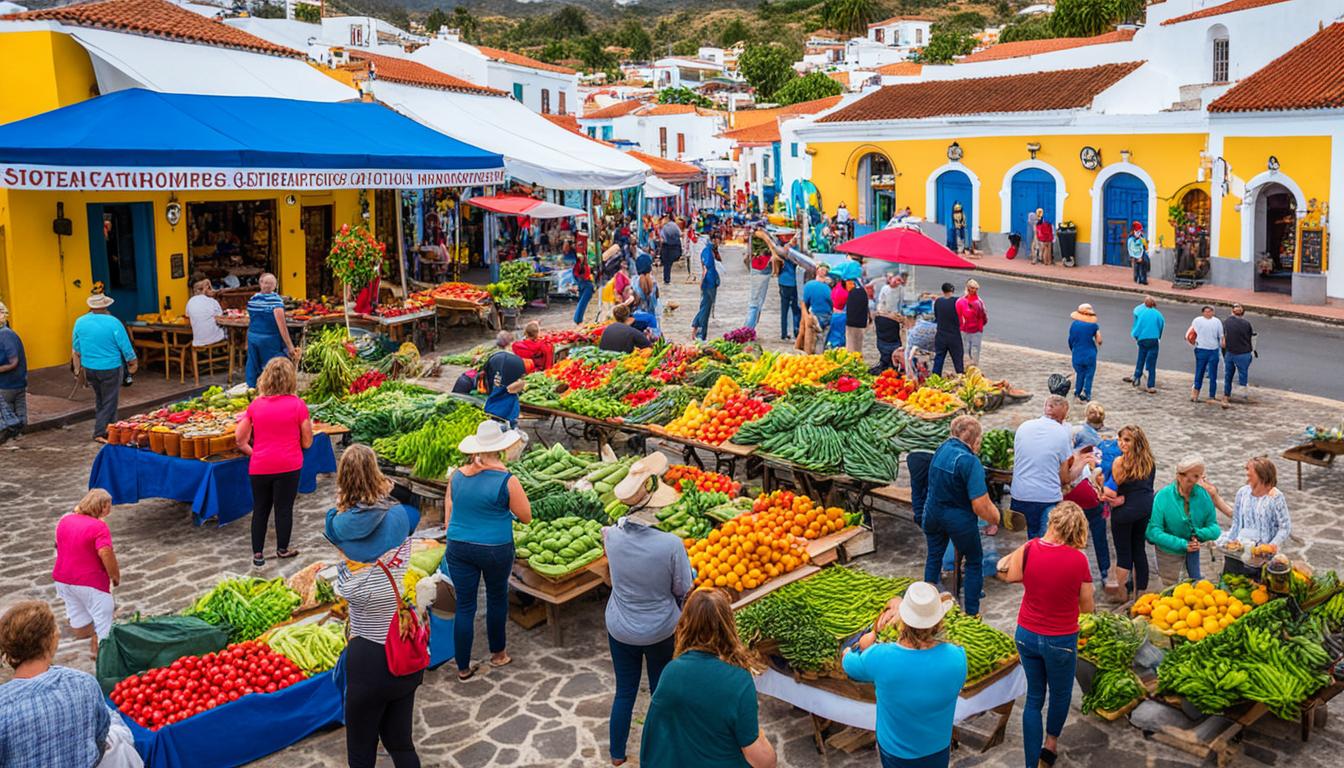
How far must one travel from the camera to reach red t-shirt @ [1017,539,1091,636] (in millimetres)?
6102

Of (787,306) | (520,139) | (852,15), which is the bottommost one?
(787,306)

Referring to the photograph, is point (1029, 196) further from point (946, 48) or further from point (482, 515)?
point (946, 48)

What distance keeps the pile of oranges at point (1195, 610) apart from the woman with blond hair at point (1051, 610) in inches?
51.6

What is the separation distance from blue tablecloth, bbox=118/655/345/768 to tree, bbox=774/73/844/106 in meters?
62.2

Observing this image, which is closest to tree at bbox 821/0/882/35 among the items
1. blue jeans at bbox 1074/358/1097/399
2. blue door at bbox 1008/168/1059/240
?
blue door at bbox 1008/168/1059/240

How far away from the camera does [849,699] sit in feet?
21.5

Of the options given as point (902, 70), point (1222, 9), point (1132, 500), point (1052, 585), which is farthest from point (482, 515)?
point (902, 70)

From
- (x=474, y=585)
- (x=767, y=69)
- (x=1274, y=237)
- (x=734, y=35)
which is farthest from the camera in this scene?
(x=734, y=35)

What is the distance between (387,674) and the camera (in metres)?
5.62

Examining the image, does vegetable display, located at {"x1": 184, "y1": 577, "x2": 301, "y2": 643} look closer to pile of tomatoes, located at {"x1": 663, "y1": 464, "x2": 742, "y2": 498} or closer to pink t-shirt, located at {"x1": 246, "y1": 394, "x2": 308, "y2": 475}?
pink t-shirt, located at {"x1": 246, "y1": 394, "x2": 308, "y2": 475}

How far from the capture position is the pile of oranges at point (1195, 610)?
23.6ft

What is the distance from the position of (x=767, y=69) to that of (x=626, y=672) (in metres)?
81.1

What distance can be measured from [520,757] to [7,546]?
607 centimetres

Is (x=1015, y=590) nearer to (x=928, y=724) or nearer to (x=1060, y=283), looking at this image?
(x=928, y=724)
